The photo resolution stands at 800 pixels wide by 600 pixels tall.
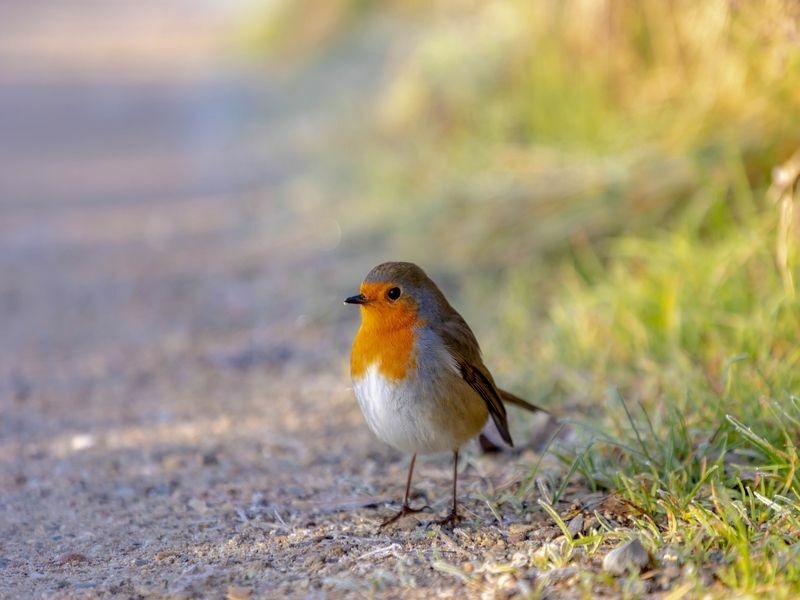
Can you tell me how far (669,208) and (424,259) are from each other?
5.00ft

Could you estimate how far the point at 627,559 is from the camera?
2.74m

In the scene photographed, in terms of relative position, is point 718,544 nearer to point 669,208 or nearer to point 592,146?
point 669,208

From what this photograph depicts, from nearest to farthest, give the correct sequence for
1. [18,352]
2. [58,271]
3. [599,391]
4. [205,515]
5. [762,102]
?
[205,515] → [599,391] → [762,102] → [18,352] → [58,271]

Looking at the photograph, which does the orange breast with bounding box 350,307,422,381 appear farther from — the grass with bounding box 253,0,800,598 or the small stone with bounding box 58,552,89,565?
the small stone with bounding box 58,552,89,565

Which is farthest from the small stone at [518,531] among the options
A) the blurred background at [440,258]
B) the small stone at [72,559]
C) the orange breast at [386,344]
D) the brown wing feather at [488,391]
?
the small stone at [72,559]

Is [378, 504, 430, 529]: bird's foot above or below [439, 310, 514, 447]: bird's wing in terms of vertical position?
below

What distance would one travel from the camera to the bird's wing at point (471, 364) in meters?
3.43

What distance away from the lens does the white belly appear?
3.28 m

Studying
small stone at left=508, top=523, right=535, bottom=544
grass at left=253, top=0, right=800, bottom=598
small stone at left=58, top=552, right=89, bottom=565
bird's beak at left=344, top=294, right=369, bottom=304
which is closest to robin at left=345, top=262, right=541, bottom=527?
bird's beak at left=344, top=294, right=369, bottom=304

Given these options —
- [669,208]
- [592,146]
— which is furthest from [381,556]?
[592,146]

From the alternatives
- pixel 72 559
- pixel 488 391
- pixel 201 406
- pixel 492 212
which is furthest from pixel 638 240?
pixel 72 559

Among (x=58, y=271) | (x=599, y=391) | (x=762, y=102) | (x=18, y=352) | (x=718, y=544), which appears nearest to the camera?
(x=718, y=544)

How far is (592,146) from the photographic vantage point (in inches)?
265

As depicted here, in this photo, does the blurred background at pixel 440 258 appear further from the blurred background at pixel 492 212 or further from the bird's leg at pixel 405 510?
the bird's leg at pixel 405 510
